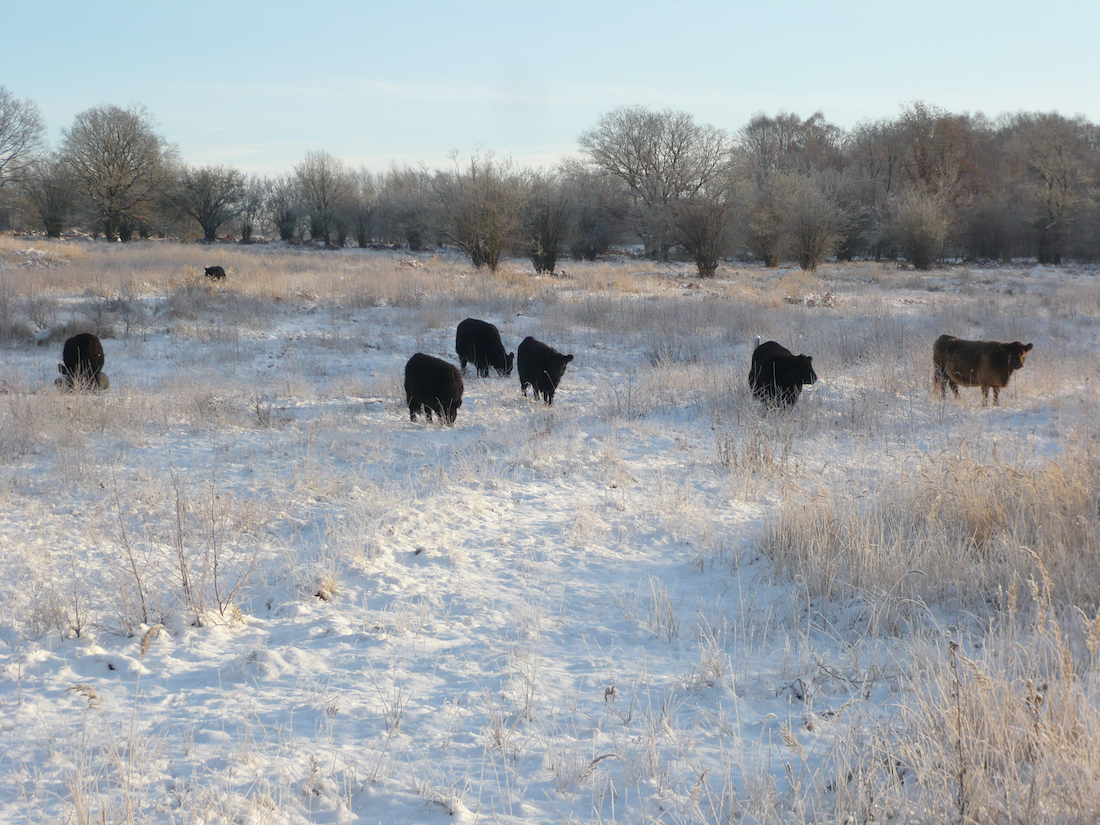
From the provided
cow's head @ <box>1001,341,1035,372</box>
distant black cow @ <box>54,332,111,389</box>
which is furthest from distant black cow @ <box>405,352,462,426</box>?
cow's head @ <box>1001,341,1035,372</box>

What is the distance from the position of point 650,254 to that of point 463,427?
121 feet

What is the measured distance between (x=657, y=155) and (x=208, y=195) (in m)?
31.7

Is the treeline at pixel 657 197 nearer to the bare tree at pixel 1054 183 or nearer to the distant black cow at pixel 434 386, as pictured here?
the bare tree at pixel 1054 183

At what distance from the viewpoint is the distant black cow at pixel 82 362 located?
355 inches

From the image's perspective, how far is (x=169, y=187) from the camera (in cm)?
4634

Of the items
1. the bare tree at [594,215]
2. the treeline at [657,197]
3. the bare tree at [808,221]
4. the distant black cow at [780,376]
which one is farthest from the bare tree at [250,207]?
the distant black cow at [780,376]

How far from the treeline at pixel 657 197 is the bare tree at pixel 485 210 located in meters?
0.06

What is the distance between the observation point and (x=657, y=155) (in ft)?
162

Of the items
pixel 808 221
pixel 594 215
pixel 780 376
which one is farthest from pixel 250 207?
pixel 780 376

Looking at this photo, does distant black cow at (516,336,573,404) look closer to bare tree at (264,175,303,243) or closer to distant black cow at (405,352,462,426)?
distant black cow at (405,352,462,426)

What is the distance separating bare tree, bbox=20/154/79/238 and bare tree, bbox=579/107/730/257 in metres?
34.8

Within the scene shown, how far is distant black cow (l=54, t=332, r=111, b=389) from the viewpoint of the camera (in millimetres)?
9008

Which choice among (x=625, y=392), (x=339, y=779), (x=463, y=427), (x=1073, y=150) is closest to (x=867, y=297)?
(x=625, y=392)

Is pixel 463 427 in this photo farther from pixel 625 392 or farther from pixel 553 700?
pixel 553 700
